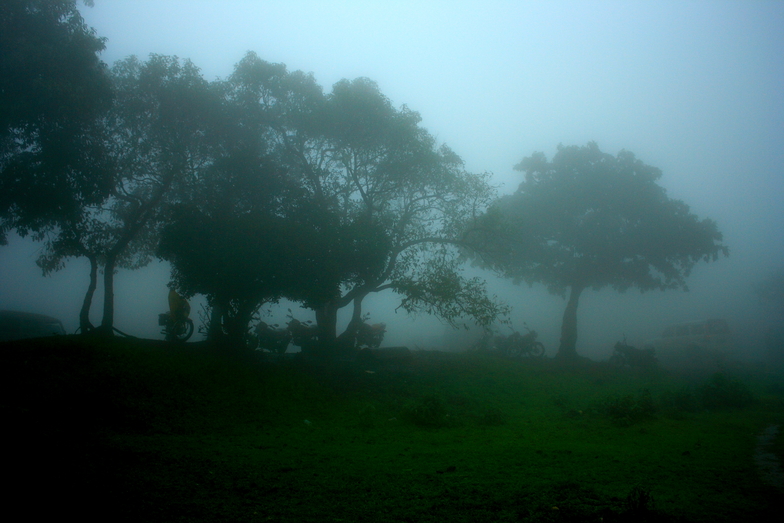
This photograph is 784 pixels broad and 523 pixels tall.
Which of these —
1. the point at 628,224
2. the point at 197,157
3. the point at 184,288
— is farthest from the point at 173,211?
the point at 628,224

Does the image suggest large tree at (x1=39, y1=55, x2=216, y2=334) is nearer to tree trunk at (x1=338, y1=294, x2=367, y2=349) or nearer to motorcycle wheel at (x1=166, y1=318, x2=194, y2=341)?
motorcycle wheel at (x1=166, y1=318, x2=194, y2=341)

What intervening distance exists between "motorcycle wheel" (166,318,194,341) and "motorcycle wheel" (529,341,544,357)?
50.6ft

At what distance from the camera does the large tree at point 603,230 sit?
21.4m

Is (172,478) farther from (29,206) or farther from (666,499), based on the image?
(29,206)

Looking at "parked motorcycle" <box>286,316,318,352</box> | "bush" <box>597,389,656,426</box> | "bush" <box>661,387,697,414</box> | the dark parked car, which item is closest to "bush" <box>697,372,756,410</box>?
"bush" <box>661,387,697,414</box>

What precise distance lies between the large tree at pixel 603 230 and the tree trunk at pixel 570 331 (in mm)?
45

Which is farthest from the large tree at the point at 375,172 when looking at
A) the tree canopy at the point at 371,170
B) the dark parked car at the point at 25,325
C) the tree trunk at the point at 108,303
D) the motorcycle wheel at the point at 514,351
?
the dark parked car at the point at 25,325

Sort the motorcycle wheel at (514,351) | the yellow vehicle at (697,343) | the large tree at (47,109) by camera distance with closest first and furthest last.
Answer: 1. the large tree at (47,109)
2. the yellow vehicle at (697,343)
3. the motorcycle wheel at (514,351)

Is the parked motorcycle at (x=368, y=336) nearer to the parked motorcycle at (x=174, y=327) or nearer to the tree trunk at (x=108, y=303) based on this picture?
the parked motorcycle at (x=174, y=327)

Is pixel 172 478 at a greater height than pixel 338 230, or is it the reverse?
pixel 338 230

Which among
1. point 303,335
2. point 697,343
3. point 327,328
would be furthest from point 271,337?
point 697,343

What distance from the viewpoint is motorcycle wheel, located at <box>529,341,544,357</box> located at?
2162cm

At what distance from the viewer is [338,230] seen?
12383 millimetres

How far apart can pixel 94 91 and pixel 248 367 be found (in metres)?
9.04
